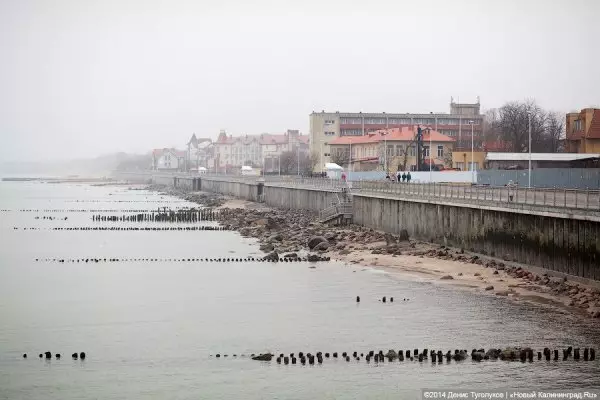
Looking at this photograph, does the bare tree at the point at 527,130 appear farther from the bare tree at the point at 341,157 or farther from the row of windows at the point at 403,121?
the row of windows at the point at 403,121

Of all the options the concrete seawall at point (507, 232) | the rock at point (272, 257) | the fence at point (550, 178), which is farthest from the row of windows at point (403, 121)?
the rock at point (272, 257)

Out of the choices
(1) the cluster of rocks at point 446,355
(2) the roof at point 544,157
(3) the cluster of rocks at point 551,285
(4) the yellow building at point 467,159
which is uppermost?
(2) the roof at point 544,157

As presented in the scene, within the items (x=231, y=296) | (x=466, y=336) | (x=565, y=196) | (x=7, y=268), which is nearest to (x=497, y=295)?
(x=565, y=196)

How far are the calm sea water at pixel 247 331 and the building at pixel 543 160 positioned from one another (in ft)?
109

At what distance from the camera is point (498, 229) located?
48.4 m

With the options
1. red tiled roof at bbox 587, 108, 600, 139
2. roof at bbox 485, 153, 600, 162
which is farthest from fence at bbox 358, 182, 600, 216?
red tiled roof at bbox 587, 108, 600, 139

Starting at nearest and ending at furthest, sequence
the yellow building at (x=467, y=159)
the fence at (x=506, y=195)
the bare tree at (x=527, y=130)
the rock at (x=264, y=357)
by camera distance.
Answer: the rock at (x=264, y=357)
the fence at (x=506, y=195)
the yellow building at (x=467, y=159)
the bare tree at (x=527, y=130)

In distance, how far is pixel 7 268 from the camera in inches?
2276

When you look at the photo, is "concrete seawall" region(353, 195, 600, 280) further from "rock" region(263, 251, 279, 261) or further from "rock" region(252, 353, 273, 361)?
"rock" region(252, 353, 273, 361)

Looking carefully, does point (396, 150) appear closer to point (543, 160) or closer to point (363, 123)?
point (543, 160)

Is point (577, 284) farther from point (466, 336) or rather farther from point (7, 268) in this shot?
point (7, 268)

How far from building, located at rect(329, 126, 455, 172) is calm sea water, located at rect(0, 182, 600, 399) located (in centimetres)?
6768

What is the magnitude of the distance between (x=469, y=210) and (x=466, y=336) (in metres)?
20.7

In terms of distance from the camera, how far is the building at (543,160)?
259 ft
